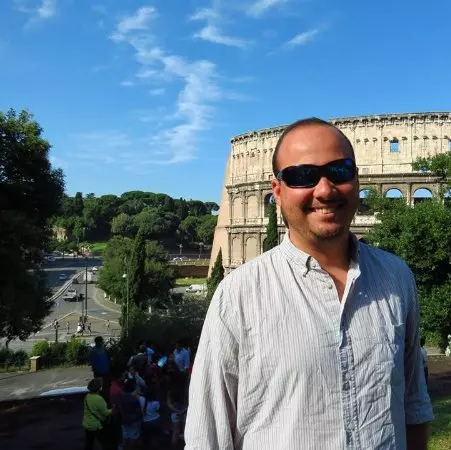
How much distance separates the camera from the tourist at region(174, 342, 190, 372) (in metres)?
7.52

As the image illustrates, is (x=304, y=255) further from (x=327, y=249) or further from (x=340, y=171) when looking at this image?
(x=340, y=171)

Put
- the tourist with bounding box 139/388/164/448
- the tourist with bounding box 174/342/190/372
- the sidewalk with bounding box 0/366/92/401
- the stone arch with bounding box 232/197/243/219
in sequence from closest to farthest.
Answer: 1. the tourist with bounding box 139/388/164/448
2. the tourist with bounding box 174/342/190/372
3. the sidewalk with bounding box 0/366/92/401
4. the stone arch with bounding box 232/197/243/219

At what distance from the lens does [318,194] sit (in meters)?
1.42

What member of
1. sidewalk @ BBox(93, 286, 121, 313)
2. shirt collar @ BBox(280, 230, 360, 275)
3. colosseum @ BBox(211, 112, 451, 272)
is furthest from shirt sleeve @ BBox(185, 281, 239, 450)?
sidewalk @ BBox(93, 286, 121, 313)

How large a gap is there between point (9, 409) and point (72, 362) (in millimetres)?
5403

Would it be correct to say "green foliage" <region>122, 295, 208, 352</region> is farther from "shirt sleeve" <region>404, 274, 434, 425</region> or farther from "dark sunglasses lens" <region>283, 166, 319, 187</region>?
"dark sunglasses lens" <region>283, 166, 319, 187</region>

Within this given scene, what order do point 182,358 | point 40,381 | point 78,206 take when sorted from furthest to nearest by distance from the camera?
point 78,206 → point 40,381 → point 182,358

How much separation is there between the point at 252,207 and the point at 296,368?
117 ft

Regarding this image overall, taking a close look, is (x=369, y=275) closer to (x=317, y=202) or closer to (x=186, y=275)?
(x=317, y=202)

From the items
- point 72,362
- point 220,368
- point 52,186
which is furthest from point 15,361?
point 220,368

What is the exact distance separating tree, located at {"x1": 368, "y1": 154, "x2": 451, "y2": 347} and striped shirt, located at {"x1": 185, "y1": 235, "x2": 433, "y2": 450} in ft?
43.3

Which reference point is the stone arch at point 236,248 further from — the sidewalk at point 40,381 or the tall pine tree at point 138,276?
the sidewalk at point 40,381

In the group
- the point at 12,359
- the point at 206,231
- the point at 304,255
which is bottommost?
the point at 12,359

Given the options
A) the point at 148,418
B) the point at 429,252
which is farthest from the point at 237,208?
the point at 148,418
